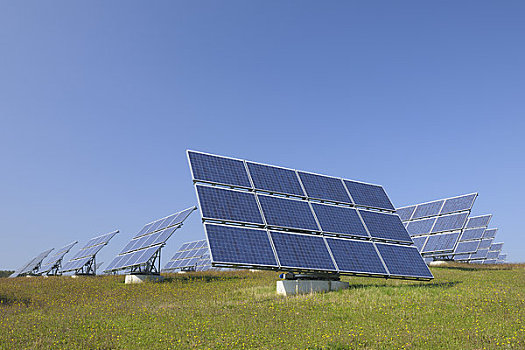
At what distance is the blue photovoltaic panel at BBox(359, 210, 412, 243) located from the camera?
23.8 meters

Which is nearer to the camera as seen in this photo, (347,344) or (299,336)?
(347,344)

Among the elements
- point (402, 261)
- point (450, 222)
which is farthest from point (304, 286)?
point (450, 222)

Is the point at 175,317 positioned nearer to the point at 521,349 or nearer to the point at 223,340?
the point at 223,340

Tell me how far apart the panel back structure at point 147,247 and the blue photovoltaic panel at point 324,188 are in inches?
551

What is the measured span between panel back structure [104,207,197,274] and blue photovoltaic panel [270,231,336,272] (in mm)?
15259

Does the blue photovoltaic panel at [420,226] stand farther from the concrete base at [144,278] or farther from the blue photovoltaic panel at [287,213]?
the concrete base at [144,278]

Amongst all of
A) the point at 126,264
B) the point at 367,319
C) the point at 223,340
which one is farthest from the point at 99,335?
the point at 126,264

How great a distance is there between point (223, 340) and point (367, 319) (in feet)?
17.6

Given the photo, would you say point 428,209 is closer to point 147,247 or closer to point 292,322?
point 147,247

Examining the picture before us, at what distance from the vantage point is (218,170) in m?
21.4

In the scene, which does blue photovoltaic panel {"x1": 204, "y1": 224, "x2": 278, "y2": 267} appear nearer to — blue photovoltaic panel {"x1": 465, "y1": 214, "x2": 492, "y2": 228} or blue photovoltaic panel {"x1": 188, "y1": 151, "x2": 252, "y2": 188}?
blue photovoltaic panel {"x1": 188, "y1": 151, "x2": 252, "y2": 188}

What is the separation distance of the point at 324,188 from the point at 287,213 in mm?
4425

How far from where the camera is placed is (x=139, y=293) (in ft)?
83.7

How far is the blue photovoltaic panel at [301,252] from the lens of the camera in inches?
753
